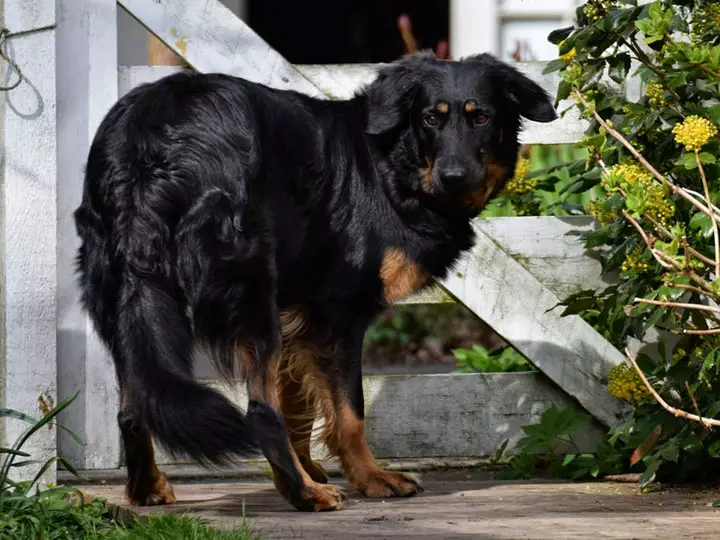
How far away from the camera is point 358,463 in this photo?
3.81m

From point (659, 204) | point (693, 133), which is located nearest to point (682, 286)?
point (659, 204)

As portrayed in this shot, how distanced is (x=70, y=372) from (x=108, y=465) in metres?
0.36

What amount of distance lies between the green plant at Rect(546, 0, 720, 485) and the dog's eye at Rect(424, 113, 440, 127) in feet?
1.42

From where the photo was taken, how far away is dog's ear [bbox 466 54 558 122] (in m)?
4.05

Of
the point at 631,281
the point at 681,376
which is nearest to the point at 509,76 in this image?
the point at 631,281

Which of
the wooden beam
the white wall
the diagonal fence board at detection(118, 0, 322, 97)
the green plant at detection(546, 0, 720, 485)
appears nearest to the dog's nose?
the green plant at detection(546, 0, 720, 485)

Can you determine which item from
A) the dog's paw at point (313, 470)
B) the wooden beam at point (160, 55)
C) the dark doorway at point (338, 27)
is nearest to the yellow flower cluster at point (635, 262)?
the dog's paw at point (313, 470)

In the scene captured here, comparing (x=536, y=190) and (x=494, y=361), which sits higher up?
(x=536, y=190)

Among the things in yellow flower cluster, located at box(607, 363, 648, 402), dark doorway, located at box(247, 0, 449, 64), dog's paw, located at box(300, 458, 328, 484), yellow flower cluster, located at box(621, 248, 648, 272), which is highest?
dark doorway, located at box(247, 0, 449, 64)

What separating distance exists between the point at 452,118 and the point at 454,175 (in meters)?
→ 0.23

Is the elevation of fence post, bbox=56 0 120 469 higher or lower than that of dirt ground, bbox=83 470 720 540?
higher

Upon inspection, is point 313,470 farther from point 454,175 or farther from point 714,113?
point 714,113

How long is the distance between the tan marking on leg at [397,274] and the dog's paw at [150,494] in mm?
933

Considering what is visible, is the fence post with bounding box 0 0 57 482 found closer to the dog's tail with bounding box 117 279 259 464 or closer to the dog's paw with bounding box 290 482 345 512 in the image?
the dog's tail with bounding box 117 279 259 464
